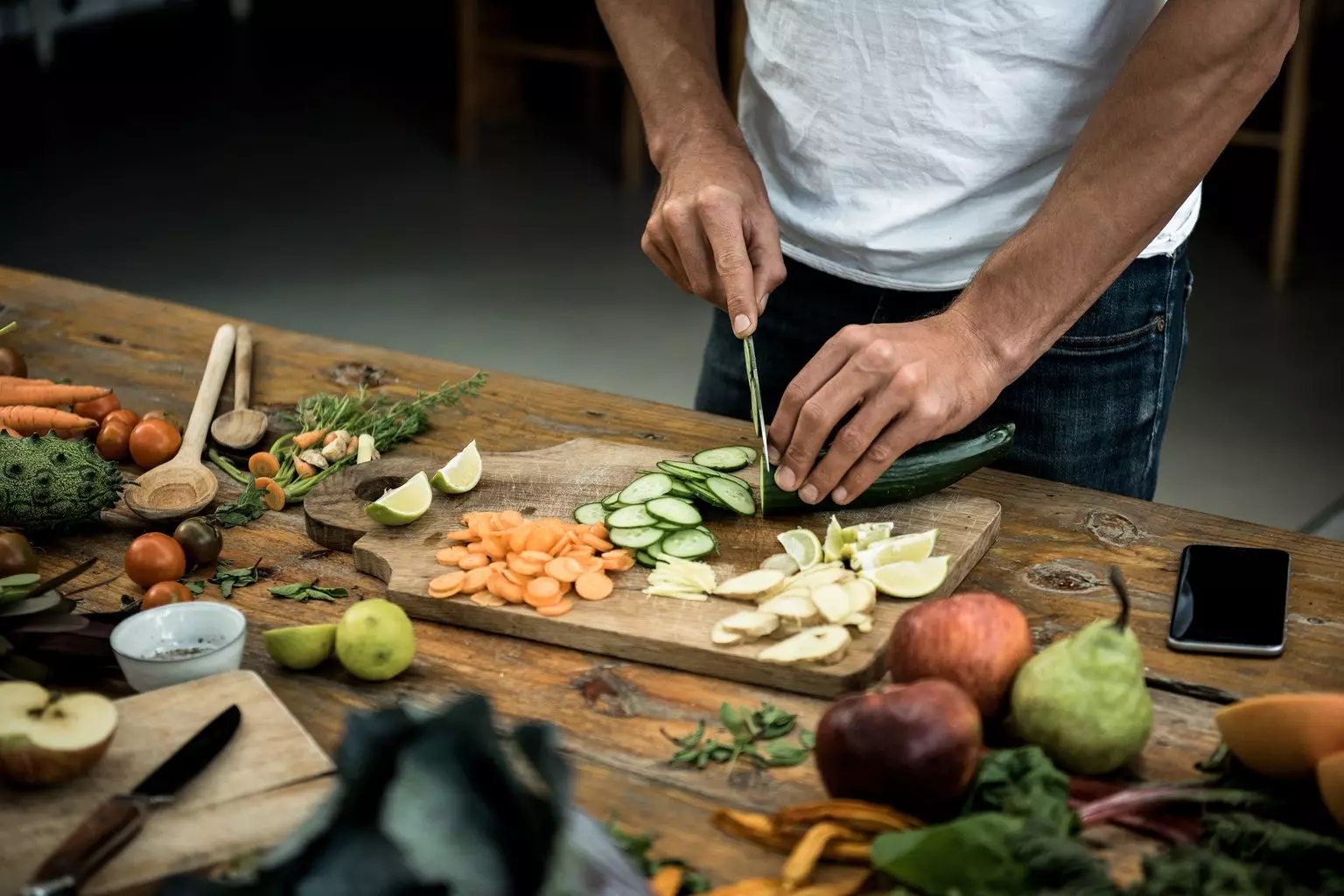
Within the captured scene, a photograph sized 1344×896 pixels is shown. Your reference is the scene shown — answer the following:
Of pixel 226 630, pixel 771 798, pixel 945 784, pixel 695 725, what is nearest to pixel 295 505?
pixel 226 630

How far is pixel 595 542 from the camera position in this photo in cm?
211

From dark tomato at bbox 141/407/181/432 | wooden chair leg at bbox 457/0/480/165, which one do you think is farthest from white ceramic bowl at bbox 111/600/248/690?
wooden chair leg at bbox 457/0/480/165

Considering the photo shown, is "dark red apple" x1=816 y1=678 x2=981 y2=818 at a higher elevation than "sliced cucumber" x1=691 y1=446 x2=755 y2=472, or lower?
lower

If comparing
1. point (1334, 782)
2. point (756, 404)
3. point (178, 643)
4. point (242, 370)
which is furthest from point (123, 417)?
point (1334, 782)

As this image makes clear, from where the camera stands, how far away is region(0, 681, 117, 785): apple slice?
1506 mm

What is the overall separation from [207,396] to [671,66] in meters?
1.07

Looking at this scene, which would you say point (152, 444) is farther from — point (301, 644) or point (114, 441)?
point (301, 644)

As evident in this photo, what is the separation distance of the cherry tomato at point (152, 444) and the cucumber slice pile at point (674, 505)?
754 millimetres

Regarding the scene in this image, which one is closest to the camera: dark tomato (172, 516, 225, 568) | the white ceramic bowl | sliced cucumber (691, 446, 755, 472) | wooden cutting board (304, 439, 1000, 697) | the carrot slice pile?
the white ceramic bowl

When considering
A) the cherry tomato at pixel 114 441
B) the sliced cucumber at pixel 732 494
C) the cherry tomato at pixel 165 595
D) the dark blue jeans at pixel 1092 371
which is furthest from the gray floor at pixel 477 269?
the cherry tomato at pixel 165 595

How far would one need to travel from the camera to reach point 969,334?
2.18m

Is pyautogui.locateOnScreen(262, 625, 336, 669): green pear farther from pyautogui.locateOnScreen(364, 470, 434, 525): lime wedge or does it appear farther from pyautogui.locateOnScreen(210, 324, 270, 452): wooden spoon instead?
pyautogui.locateOnScreen(210, 324, 270, 452): wooden spoon

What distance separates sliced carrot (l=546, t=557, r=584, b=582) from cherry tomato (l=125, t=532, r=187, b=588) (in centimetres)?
54

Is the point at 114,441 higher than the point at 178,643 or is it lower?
higher
